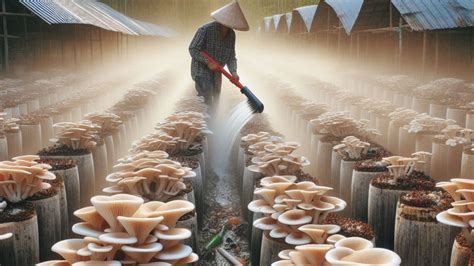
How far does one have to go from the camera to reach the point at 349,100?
13.5 metres

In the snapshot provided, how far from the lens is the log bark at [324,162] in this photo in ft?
27.7

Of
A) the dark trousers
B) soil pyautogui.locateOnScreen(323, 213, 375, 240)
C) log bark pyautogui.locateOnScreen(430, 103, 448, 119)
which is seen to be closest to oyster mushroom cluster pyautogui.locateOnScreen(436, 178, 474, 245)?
soil pyautogui.locateOnScreen(323, 213, 375, 240)

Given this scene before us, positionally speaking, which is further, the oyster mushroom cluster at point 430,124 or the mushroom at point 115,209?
the oyster mushroom cluster at point 430,124

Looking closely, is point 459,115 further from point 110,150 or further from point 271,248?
point 271,248

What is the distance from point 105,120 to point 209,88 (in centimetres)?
353

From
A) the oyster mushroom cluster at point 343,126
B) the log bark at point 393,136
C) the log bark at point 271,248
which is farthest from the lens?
the log bark at point 393,136

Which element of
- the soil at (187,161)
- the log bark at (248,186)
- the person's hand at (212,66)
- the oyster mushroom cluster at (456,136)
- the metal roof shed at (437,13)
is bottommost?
the log bark at (248,186)

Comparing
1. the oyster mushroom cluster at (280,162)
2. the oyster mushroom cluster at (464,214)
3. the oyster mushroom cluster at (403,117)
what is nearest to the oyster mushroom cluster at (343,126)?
the oyster mushroom cluster at (403,117)

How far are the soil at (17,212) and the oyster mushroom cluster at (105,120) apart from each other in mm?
3790

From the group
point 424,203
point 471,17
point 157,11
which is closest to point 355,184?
point 424,203

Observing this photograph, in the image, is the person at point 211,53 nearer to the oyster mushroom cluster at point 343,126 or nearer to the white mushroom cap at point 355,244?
the oyster mushroom cluster at point 343,126

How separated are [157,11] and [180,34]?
21.3 ft

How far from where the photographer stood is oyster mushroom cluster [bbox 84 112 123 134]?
8617 millimetres

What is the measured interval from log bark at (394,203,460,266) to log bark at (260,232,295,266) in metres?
1.13
